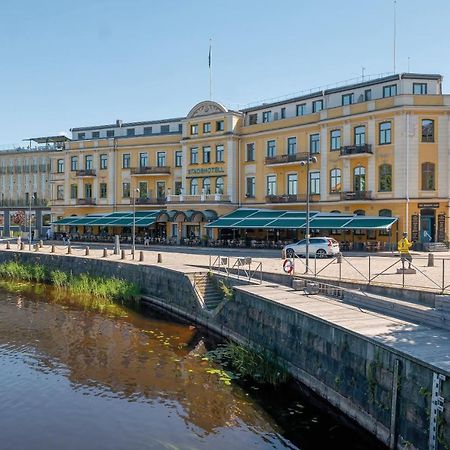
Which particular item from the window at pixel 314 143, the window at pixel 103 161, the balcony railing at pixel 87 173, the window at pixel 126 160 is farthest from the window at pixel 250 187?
the balcony railing at pixel 87 173

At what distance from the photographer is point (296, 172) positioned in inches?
1944

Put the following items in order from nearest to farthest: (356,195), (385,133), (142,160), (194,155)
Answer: (385,133)
(356,195)
(194,155)
(142,160)

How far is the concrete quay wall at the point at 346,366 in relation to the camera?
38.7ft

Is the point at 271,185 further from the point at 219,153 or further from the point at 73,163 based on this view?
the point at 73,163

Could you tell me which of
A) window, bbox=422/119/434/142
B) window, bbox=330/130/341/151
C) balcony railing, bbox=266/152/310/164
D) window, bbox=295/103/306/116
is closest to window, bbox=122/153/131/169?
balcony railing, bbox=266/152/310/164

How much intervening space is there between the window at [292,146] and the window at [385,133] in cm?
875

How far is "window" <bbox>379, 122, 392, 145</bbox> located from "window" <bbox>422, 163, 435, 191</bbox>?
338 cm

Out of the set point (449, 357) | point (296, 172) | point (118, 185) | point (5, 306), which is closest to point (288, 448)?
point (449, 357)

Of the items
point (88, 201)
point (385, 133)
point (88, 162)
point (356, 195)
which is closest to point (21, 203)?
point (88, 162)

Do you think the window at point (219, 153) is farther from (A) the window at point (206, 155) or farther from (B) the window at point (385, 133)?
(B) the window at point (385, 133)

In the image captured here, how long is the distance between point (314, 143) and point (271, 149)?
16.4ft

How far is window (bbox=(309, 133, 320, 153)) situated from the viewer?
156 feet

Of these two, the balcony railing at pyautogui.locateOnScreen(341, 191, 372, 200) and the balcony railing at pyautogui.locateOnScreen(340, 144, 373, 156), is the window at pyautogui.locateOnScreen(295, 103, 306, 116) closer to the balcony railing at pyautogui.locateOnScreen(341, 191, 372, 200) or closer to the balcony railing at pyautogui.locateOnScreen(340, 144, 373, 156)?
the balcony railing at pyautogui.locateOnScreen(340, 144, 373, 156)

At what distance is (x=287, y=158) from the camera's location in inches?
1922
